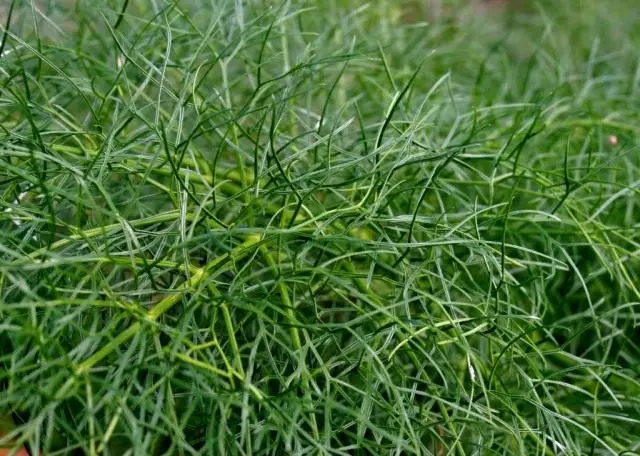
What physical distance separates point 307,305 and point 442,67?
1.61ft

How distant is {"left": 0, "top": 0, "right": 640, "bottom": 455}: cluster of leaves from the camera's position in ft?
1.91

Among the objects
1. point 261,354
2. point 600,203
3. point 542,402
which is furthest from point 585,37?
point 261,354

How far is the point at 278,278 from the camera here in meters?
0.62

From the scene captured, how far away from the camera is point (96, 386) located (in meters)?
0.60

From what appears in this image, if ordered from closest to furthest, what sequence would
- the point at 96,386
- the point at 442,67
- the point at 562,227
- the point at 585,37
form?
the point at 96,386
the point at 562,227
the point at 442,67
the point at 585,37

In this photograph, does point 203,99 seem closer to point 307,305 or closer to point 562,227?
point 307,305

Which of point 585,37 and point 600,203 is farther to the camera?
point 585,37

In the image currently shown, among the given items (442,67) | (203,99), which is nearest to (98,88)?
(203,99)

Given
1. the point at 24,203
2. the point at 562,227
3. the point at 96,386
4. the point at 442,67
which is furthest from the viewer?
the point at 442,67

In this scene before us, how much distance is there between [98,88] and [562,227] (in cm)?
45

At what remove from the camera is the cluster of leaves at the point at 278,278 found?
0.58 meters

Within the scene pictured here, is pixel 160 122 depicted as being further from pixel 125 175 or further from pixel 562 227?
pixel 562 227

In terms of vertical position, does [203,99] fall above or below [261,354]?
above

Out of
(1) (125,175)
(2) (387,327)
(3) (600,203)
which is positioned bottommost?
(3) (600,203)
